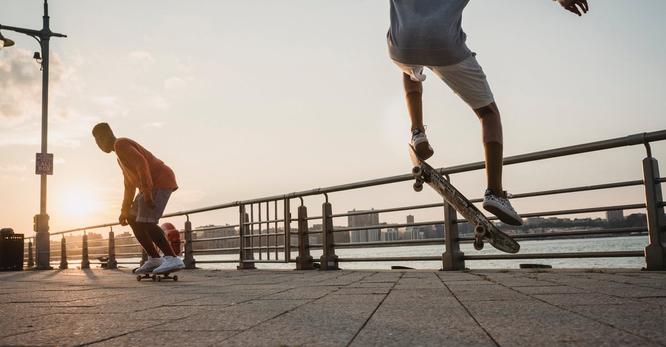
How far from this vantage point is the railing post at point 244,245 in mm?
8781

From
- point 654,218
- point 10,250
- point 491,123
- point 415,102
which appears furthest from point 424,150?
point 10,250

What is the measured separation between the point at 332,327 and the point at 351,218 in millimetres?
5674

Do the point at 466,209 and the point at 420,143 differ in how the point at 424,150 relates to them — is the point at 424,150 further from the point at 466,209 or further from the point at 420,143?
the point at 466,209

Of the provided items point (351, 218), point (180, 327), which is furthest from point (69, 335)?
point (351, 218)

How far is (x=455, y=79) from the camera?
276 cm

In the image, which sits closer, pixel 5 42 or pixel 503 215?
pixel 503 215

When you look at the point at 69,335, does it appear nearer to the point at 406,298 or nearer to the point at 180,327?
the point at 180,327

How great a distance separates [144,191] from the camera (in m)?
5.21

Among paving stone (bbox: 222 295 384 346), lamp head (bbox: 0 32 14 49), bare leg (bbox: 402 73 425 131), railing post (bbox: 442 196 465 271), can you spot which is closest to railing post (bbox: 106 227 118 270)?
lamp head (bbox: 0 32 14 49)

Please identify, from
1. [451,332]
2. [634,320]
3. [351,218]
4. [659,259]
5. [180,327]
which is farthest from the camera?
[351,218]

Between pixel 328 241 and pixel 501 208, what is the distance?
15.0ft

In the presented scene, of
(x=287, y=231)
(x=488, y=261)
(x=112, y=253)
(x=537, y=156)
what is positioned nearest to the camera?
(x=537, y=156)

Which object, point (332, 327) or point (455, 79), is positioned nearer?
point (332, 327)

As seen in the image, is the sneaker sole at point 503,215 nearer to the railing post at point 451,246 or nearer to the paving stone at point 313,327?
the paving stone at point 313,327
